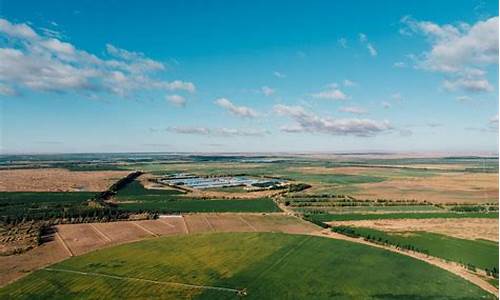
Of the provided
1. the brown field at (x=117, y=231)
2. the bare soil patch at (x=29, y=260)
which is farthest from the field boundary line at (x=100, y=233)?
the bare soil patch at (x=29, y=260)

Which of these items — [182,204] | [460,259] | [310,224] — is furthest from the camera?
[182,204]

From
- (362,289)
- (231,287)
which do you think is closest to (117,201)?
(231,287)

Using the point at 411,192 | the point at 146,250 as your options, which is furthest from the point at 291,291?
the point at 411,192

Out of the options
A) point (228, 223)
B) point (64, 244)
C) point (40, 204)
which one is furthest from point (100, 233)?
point (40, 204)

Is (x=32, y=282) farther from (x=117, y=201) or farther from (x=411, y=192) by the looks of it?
(x=411, y=192)

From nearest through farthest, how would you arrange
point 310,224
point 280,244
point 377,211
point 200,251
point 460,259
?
point 460,259
point 200,251
point 280,244
point 310,224
point 377,211

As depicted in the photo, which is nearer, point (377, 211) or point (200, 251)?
point (200, 251)

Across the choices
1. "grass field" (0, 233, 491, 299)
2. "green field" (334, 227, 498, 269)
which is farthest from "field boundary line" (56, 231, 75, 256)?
"green field" (334, 227, 498, 269)

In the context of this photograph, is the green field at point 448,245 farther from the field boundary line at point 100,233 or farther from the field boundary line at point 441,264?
the field boundary line at point 100,233
